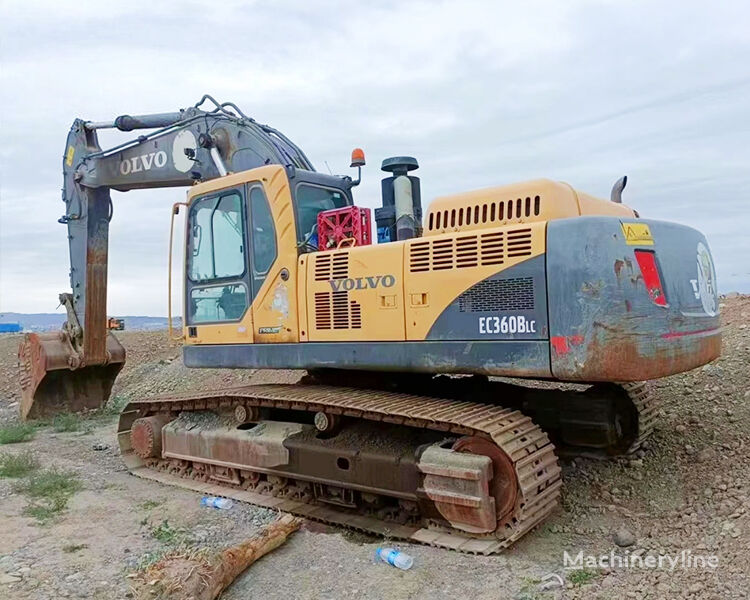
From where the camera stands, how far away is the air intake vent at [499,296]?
4598 mm

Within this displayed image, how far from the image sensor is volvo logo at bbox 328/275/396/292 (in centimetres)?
521

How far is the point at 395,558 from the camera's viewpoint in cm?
435

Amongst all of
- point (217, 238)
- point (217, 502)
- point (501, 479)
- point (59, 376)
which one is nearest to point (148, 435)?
point (217, 502)

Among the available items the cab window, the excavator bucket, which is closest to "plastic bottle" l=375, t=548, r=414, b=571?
the cab window

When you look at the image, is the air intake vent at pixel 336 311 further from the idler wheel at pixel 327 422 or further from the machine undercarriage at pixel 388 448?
the idler wheel at pixel 327 422

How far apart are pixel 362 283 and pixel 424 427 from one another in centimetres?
121

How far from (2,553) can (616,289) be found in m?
4.36

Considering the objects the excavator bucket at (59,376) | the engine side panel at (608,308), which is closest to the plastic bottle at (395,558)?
the engine side panel at (608,308)

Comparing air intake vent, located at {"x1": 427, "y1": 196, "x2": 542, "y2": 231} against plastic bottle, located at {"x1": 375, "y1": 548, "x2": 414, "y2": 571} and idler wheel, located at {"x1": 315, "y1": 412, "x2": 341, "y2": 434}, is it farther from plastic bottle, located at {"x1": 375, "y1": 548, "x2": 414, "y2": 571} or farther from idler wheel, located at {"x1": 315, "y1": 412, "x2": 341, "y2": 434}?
plastic bottle, located at {"x1": 375, "y1": 548, "x2": 414, "y2": 571}

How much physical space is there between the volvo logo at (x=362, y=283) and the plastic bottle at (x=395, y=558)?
6.15 ft

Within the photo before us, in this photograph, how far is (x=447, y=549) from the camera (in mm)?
4551

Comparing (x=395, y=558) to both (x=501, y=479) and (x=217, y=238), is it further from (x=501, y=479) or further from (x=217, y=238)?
(x=217, y=238)

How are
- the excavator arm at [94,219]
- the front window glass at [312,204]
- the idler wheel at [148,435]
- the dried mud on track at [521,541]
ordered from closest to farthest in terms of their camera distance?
the dried mud on track at [521,541] → the front window glass at [312,204] → the idler wheel at [148,435] → the excavator arm at [94,219]

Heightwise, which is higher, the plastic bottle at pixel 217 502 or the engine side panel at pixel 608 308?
the engine side panel at pixel 608 308
